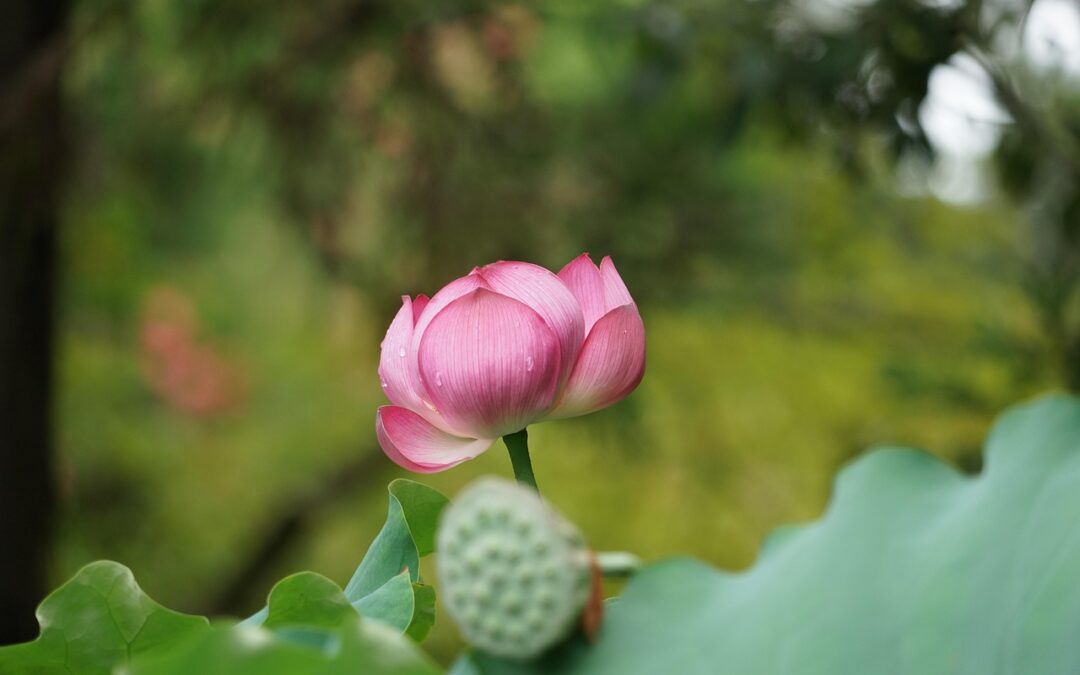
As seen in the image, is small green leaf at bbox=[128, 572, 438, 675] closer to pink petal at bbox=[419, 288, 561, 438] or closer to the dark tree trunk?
pink petal at bbox=[419, 288, 561, 438]

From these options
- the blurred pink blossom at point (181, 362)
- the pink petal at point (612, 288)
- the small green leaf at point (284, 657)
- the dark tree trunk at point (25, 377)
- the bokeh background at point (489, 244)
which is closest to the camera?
the small green leaf at point (284, 657)

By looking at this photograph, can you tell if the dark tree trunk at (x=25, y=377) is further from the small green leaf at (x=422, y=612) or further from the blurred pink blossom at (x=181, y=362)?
the small green leaf at (x=422, y=612)

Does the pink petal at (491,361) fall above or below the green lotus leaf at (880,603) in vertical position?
above

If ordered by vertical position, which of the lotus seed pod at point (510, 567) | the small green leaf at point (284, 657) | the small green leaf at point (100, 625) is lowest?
the small green leaf at point (100, 625)

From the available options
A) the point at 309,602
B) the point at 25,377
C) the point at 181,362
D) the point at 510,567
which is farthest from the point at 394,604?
the point at 181,362

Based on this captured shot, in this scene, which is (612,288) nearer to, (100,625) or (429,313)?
(429,313)

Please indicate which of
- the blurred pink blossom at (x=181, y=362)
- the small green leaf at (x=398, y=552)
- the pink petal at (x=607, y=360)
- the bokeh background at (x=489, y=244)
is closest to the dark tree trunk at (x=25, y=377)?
the bokeh background at (x=489, y=244)
